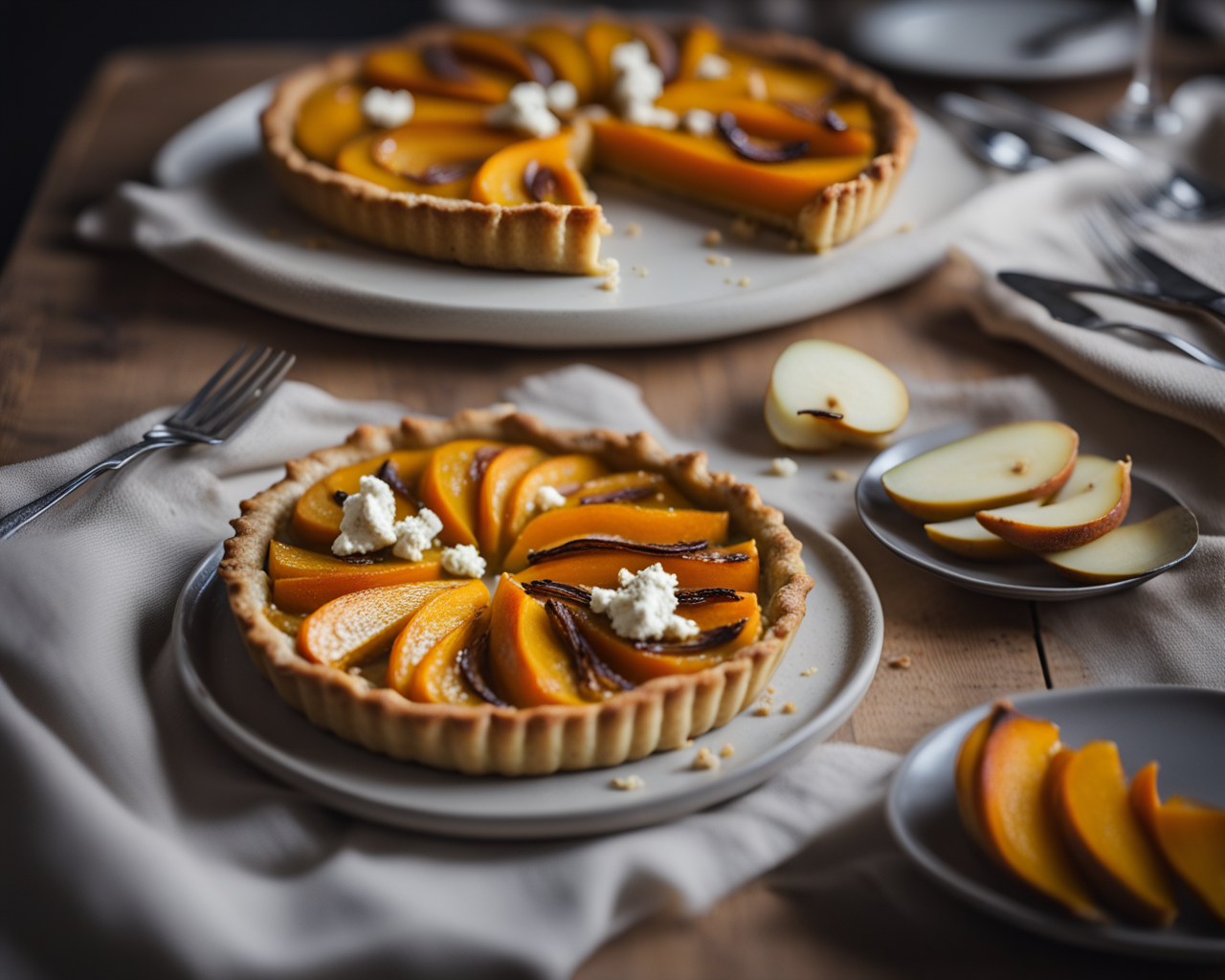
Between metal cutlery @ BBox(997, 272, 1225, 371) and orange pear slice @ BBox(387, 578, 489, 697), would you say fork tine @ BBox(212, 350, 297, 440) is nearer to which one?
orange pear slice @ BBox(387, 578, 489, 697)

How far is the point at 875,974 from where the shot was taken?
159 cm

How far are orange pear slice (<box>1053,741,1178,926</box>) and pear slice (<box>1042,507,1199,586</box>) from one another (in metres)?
0.61

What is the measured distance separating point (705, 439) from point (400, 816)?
4.45ft

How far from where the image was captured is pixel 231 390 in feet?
8.97

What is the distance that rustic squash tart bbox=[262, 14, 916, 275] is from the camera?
3205mm

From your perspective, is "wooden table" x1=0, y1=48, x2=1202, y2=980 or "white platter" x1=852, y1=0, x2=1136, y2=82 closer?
"wooden table" x1=0, y1=48, x2=1202, y2=980

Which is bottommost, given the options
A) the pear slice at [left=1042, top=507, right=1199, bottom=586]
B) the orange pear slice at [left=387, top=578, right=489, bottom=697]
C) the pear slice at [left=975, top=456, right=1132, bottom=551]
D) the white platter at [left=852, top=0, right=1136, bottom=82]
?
the orange pear slice at [left=387, top=578, right=489, bottom=697]

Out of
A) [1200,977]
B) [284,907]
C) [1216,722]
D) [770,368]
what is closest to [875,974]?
[1200,977]

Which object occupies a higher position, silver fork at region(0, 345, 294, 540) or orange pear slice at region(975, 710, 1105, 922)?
orange pear slice at region(975, 710, 1105, 922)

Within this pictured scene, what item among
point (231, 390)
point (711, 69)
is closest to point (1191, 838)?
point (231, 390)

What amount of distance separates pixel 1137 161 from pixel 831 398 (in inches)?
71.8

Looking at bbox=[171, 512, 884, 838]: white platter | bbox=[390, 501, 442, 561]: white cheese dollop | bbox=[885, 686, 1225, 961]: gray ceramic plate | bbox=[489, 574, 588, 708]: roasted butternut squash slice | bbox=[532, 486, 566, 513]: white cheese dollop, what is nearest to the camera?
bbox=[885, 686, 1225, 961]: gray ceramic plate

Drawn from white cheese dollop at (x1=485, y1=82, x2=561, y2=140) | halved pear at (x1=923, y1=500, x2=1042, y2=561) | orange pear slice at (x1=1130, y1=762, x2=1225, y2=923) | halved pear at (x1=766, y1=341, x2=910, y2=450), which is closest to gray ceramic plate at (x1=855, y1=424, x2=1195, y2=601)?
halved pear at (x1=923, y1=500, x2=1042, y2=561)

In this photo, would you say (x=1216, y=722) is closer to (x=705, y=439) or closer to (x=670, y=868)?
(x=670, y=868)
